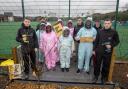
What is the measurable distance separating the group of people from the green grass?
2199 mm

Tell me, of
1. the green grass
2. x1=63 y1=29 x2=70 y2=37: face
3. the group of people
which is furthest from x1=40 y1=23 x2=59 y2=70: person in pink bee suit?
the green grass


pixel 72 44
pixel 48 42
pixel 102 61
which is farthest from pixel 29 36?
pixel 102 61

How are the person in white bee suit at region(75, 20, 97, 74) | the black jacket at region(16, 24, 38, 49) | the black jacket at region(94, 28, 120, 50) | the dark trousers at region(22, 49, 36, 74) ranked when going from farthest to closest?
the person in white bee suit at region(75, 20, 97, 74), the dark trousers at region(22, 49, 36, 74), the black jacket at region(16, 24, 38, 49), the black jacket at region(94, 28, 120, 50)

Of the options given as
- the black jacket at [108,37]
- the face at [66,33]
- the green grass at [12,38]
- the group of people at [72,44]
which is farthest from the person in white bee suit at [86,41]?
the green grass at [12,38]

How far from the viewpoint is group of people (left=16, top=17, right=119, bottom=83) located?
773 centimetres

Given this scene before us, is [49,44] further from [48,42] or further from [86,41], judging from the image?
[86,41]

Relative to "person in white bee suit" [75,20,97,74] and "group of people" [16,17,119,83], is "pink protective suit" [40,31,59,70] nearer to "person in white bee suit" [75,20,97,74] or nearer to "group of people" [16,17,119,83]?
"group of people" [16,17,119,83]

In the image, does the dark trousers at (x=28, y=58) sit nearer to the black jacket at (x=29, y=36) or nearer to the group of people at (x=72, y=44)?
the group of people at (x=72, y=44)

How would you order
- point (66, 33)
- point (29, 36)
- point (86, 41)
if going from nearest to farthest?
1. point (29, 36)
2. point (86, 41)
3. point (66, 33)

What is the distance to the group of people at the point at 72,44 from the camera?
25.4ft

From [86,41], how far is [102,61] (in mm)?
778

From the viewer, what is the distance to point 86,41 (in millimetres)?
8352

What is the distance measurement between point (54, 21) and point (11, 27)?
1831mm

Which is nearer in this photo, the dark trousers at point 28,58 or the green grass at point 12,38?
the dark trousers at point 28,58
